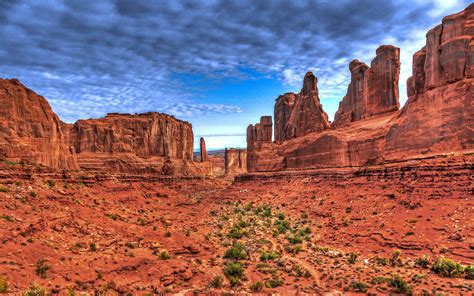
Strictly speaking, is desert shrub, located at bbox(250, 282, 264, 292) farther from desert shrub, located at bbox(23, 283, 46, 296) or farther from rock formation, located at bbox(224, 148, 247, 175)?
rock formation, located at bbox(224, 148, 247, 175)

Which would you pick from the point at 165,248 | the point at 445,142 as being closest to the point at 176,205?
the point at 165,248

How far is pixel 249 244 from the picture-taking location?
28.7 m

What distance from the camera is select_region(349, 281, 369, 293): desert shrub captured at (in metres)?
18.8

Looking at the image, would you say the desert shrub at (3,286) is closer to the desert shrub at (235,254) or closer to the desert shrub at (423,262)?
the desert shrub at (235,254)

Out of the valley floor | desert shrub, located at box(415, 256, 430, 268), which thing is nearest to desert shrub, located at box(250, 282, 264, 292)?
the valley floor

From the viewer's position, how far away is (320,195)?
4106 cm

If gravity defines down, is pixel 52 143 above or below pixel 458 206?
above

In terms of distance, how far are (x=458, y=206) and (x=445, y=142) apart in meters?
7.26

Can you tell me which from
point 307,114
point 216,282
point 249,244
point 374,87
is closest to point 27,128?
point 216,282

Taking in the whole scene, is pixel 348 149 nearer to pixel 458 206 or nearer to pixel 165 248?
pixel 458 206

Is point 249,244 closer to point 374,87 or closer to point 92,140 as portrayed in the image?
point 374,87

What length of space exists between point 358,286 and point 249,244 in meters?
11.4

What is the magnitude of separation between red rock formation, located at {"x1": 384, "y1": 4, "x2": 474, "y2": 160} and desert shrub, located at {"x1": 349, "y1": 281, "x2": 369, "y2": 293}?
16287 mm

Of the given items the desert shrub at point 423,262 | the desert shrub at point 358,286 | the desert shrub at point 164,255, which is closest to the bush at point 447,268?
the desert shrub at point 423,262
